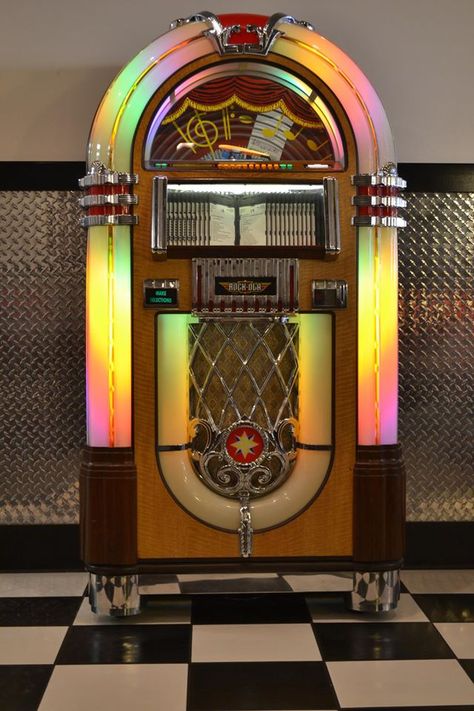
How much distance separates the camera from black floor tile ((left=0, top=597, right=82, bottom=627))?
2.98m

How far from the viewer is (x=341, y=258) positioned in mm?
2961

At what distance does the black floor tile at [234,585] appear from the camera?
3.00m

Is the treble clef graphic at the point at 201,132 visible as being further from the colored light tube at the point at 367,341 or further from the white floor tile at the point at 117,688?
the white floor tile at the point at 117,688

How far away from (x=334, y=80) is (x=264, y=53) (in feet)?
0.78

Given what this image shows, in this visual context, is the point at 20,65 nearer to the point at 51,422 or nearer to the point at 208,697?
the point at 51,422

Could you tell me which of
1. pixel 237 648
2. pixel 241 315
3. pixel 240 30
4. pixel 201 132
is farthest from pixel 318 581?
pixel 240 30

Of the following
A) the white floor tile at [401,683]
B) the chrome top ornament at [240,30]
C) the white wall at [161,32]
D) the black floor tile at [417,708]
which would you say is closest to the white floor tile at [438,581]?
the white floor tile at [401,683]

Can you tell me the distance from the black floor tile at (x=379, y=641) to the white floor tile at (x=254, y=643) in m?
0.05

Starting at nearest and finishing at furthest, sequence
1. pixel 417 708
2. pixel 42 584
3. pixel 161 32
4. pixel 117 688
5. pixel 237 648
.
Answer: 1. pixel 417 708
2. pixel 117 688
3. pixel 237 648
4. pixel 42 584
5. pixel 161 32

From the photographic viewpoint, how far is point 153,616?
3.02 m

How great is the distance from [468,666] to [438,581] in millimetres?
858

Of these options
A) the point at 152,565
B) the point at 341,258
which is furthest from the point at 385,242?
the point at 152,565

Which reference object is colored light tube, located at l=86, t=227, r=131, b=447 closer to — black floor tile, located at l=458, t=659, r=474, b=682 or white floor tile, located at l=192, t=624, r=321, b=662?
white floor tile, located at l=192, t=624, r=321, b=662

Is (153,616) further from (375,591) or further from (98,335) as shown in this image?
(98,335)
